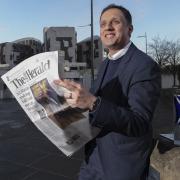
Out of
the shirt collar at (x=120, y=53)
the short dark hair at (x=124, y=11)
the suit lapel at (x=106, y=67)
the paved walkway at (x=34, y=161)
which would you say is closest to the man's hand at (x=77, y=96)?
the suit lapel at (x=106, y=67)

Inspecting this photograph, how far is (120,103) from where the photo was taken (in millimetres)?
2072

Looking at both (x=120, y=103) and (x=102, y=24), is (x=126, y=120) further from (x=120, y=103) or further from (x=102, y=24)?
(x=102, y=24)

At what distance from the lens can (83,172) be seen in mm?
2375

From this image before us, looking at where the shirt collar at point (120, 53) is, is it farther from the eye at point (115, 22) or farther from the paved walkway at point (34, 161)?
the paved walkway at point (34, 161)

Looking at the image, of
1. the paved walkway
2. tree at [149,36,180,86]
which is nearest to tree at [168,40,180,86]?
tree at [149,36,180,86]

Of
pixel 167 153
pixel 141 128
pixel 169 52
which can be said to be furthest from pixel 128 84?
pixel 169 52

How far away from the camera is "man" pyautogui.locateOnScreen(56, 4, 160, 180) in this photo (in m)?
1.82

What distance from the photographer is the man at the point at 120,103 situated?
1.82 meters

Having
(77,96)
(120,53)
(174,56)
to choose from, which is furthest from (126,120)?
(174,56)

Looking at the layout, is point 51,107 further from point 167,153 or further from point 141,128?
point 167,153

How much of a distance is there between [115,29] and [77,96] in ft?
2.06

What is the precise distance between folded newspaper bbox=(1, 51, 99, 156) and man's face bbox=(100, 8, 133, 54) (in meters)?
0.47

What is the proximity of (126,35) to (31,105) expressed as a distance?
26.5 inches

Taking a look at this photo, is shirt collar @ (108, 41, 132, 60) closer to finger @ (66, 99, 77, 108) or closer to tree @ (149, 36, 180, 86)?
finger @ (66, 99, 77, 108)
